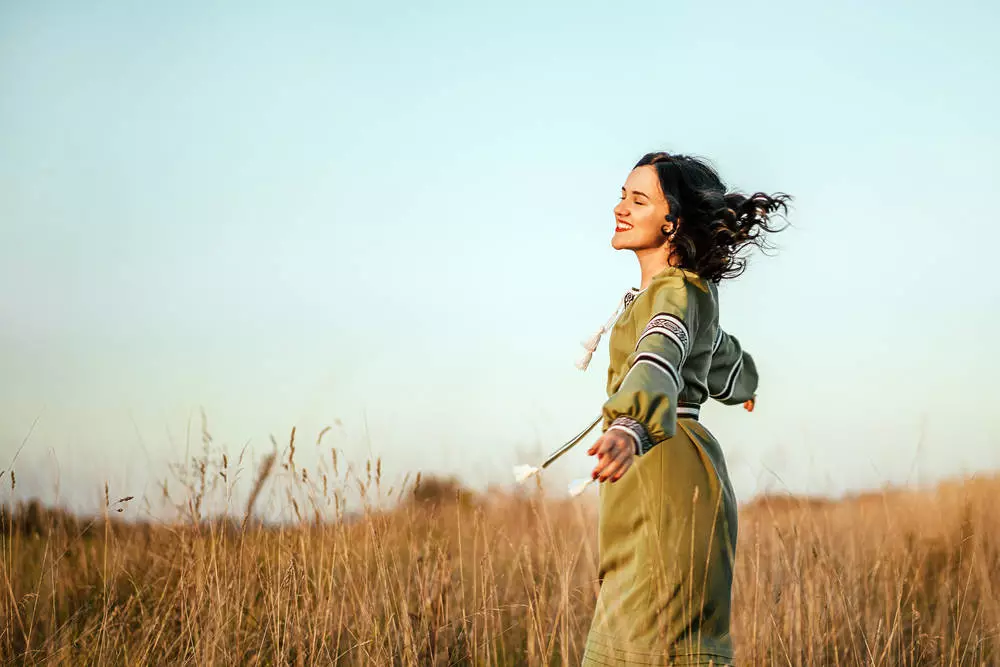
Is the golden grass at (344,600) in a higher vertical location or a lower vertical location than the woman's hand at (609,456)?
lower

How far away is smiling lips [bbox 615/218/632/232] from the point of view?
3064mm

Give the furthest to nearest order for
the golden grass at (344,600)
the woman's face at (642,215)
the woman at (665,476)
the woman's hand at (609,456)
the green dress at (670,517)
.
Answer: the golden grass at (344,600) < the woman's face at (642,215) < the green dress at (670,517) < the woman at (665,476) < the woman's hand at (609,456)

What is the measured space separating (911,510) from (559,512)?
2094mm

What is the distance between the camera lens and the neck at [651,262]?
9.95 feet

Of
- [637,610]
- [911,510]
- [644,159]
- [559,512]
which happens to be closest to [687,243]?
[644,159]

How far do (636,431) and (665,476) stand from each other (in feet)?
1.25

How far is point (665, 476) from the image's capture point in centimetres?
268

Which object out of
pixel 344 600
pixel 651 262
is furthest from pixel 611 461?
pixel 344 600

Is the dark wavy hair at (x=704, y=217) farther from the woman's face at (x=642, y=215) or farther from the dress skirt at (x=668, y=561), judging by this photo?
the dress skirt at (x=668, y=561)

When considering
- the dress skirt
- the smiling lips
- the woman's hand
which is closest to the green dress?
the dress skirt

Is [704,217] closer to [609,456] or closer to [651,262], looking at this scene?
[651,262]

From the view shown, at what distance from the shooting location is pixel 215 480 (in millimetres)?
3730

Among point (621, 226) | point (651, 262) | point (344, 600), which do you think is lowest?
point (344, 600)

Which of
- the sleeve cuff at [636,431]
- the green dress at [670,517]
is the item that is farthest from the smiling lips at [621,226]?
the sleeve cuff at [636,431]
